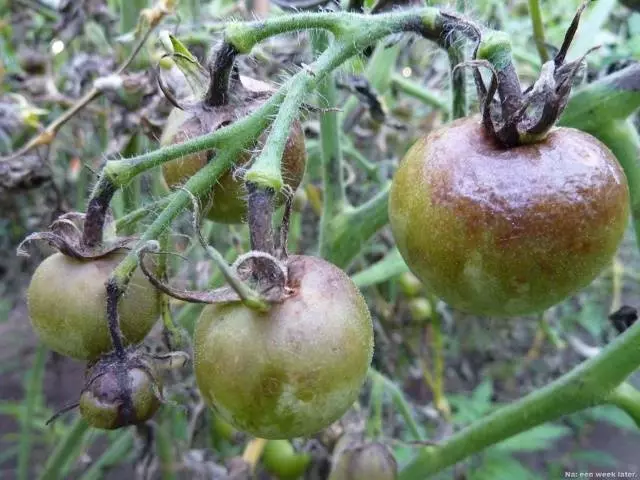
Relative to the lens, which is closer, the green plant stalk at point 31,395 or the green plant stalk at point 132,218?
the green plant stalk at point 132,218

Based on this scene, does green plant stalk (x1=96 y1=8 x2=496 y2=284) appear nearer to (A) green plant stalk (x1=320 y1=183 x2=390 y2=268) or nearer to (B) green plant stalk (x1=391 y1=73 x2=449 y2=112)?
(A) green plant stalk (x1=320 y1=183 x2=390 y2=268)

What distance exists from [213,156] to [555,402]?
1.73 ft

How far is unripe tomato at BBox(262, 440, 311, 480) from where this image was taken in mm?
1223

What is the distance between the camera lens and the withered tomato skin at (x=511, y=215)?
0.52 m

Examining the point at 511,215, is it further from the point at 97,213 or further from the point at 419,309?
the point at 419,309

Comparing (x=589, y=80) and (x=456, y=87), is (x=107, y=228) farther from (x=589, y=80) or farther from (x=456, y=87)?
(x=589, y=80)

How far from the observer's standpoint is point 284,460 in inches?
48.1

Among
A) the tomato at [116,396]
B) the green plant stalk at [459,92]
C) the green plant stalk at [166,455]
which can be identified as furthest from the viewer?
the green plant stalk at [166,455]

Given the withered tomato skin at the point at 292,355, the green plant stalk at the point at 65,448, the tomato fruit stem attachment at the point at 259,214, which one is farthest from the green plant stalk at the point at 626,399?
the green plant stalk at the point at 65,448

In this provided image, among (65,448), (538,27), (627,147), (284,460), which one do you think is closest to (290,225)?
(627,147)

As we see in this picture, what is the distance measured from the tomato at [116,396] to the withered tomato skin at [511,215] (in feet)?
0.83

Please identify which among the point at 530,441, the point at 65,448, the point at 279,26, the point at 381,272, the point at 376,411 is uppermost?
the point at 279,26

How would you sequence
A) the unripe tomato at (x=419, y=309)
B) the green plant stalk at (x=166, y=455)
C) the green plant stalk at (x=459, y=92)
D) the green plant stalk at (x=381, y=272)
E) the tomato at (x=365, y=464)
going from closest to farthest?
the green plant stalk at (x=459, y=92)
the tomato at (x=365, y=464)
the green plant stalk at (x=381, y=272)
the green plant stalk at (x=166, y=455)
the unripe tomato at (x=419, y=309)

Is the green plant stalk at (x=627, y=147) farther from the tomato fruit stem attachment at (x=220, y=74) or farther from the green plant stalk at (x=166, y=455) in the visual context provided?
the green plant stalk at (x=166, y=455)
